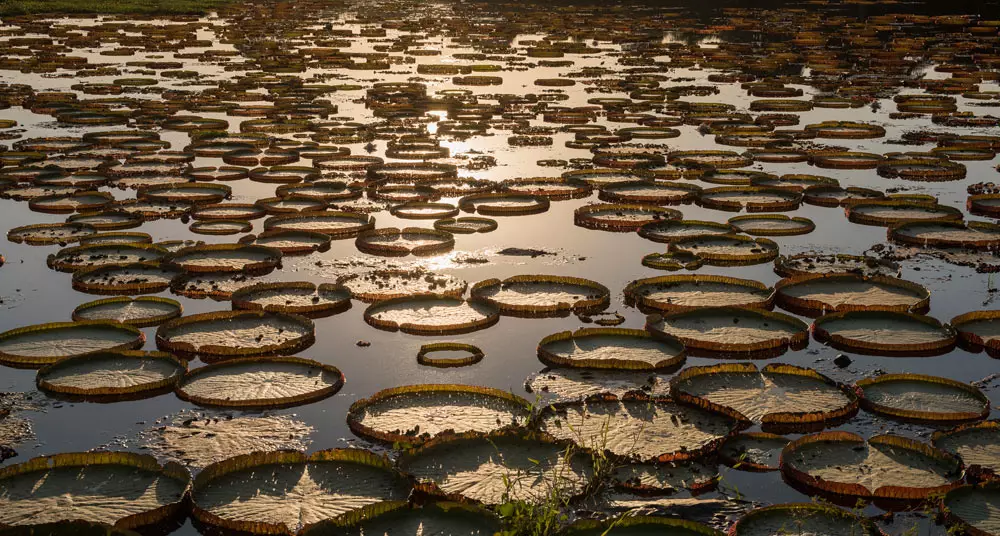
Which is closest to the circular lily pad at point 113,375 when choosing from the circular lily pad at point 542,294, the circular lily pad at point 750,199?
the circular lily pad at point 542,294

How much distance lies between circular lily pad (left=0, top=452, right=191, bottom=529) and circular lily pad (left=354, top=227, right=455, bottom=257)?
5167 millimetres

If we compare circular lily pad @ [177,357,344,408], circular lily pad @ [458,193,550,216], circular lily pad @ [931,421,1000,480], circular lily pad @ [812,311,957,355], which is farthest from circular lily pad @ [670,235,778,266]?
circular lily pad @ [177,357,344,408]

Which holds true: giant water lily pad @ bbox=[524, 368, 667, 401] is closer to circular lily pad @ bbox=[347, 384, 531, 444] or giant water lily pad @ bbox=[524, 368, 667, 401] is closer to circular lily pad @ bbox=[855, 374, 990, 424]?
circular lily pad @ bbox=[347, 384, 531, 444]

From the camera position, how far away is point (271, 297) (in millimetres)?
9805

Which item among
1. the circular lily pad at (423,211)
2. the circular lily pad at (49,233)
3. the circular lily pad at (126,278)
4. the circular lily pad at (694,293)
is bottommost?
the circular lily pad at (126,278)

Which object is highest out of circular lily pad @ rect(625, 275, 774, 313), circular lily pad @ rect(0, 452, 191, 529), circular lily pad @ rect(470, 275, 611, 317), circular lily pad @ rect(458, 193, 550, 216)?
circular lily pad @ rect(458, 193, 550, 216)

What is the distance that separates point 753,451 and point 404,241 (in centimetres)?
576

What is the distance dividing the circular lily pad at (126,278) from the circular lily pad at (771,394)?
17.2 ft

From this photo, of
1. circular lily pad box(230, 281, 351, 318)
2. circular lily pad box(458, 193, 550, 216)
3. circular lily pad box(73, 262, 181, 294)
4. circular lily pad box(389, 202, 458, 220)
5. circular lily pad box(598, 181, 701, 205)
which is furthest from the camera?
circular lily pad box(598, 181, 701, 205)

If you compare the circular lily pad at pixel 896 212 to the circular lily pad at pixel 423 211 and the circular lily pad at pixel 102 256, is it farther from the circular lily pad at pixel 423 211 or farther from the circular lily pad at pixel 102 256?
the circular lily pad at pixel 102 256

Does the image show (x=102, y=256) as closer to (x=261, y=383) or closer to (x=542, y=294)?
(x=261, y=383)

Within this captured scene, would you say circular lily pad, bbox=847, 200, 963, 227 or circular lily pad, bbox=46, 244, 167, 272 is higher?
circular lily pad, bbox=847, 200, 963, 227

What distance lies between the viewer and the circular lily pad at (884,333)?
8.66 meters

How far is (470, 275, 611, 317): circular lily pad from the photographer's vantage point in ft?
31.6
